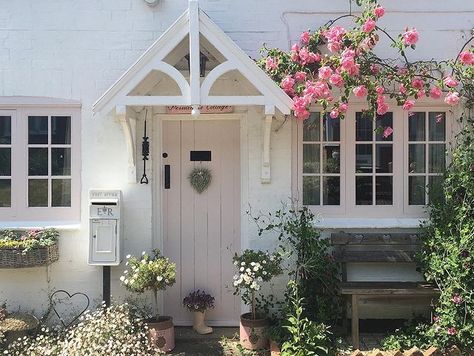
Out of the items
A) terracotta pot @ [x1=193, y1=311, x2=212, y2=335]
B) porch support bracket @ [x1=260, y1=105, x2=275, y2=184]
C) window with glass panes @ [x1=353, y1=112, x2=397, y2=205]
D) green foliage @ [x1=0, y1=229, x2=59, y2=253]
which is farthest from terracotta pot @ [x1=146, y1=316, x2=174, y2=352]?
window with glass panes @ [x1=353, y1=112, x2=397, y2=205]

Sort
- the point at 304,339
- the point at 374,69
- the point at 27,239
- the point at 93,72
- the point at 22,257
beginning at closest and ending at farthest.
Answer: the point at 304,339
the point at 22,257
the point at 27,239
the point at 374,69
the point at 93,72

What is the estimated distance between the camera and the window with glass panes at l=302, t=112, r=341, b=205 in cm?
620

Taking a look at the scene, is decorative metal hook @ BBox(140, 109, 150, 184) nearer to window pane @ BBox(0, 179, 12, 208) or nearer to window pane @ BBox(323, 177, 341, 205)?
window pane @ BBox(0, 179, 12, 208)

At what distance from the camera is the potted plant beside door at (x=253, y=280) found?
5.37 metres

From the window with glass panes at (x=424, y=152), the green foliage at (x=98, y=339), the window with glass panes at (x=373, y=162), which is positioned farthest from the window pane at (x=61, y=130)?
Result: the window with glass panes at (x=424, y=152)

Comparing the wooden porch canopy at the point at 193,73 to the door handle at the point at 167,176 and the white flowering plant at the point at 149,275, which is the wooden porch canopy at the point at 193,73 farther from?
the white flowering plant at the point at 149,275

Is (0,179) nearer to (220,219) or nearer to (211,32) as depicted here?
(220,219)

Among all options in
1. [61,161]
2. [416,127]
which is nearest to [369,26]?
[416,127]

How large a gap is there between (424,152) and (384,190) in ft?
2.14

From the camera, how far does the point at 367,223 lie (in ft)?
20.0

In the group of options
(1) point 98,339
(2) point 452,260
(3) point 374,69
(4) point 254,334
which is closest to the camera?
(1) point 98,339

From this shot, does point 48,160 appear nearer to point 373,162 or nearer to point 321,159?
point 321,159

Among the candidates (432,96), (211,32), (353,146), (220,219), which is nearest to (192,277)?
(220,219)

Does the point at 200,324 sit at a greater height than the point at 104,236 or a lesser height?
lesser
